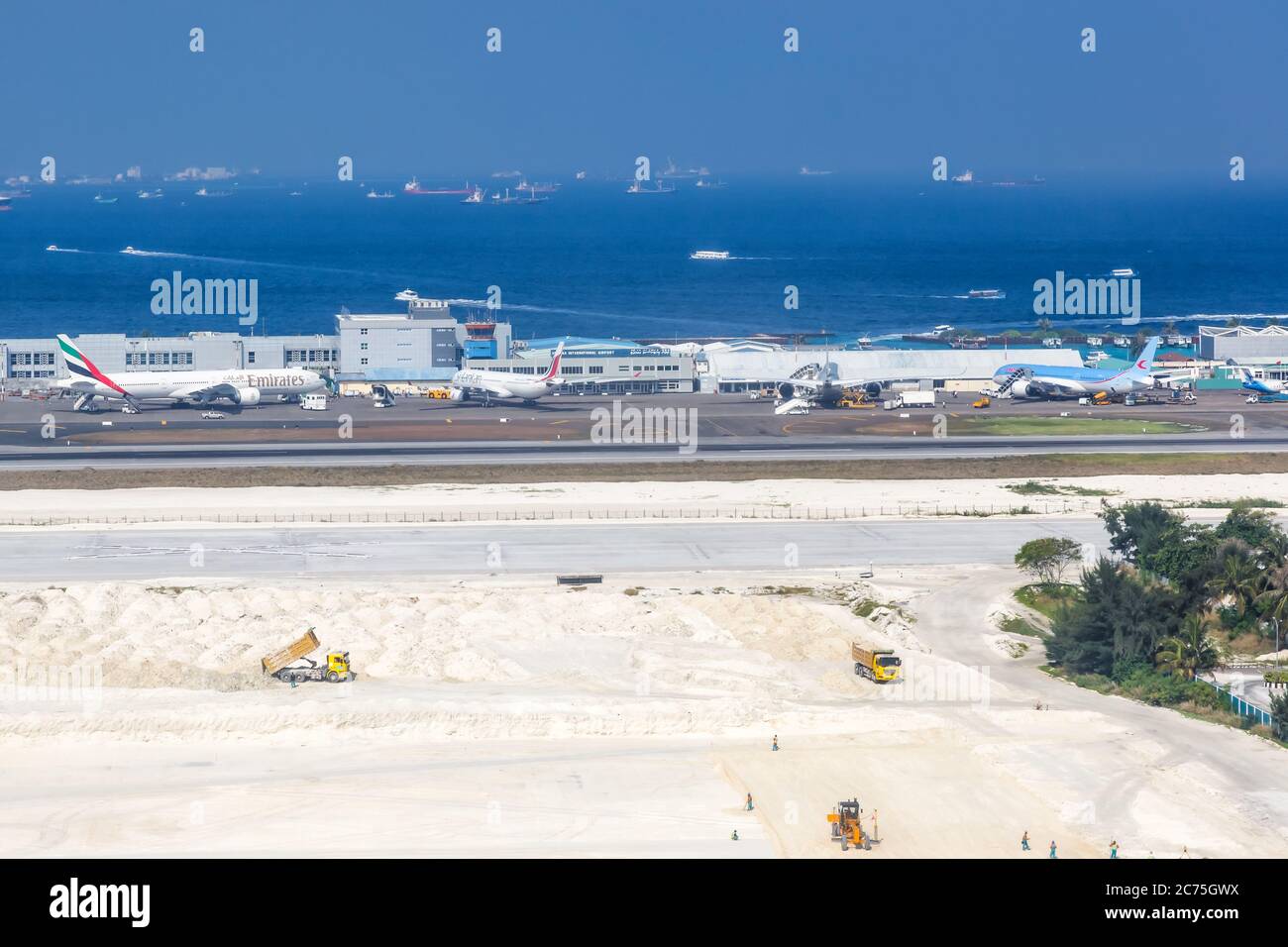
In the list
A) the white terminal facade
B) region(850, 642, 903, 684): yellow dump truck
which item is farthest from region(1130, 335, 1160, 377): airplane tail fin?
region(850, 642, 903, 684): yellow dump truck

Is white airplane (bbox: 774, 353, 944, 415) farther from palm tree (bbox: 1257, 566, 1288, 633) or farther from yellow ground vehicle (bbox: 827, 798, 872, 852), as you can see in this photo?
yellow ground vehicle (bbox: 827, 798, 872, 852)

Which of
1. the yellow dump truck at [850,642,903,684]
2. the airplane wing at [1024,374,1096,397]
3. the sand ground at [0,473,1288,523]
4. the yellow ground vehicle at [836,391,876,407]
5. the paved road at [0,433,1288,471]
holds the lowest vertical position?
the yellow dump truck at [850,642,903,684]

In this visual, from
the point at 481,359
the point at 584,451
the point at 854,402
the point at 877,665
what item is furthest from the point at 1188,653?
the point at 481,359

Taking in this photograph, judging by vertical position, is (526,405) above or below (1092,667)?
above
